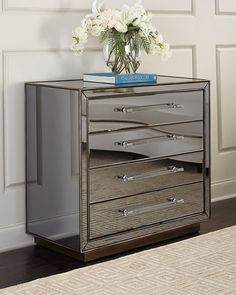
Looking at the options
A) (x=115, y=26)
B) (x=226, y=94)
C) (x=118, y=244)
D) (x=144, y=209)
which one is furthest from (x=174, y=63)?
(x=118, y=244)

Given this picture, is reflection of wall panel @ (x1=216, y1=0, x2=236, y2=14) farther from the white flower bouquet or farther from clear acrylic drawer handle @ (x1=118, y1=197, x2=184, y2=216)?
clear acrylic drawer handle @ (x1=118, y1=197, x2=184, y2=216)

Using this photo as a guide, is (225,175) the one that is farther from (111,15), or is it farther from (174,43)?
(111,15)

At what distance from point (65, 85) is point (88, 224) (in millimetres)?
592

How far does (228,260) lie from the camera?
275 cm

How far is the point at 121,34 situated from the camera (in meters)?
2.96

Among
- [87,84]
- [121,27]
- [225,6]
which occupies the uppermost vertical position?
[225,6]

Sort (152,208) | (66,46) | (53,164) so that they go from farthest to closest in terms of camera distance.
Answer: (66,46), (152,208), (53,164)

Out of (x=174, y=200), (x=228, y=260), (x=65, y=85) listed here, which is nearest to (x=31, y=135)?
(x=65, y=85)

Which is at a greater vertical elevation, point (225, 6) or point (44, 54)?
point (225, 6)

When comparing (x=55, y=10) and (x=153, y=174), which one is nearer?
(x=153, y=174)

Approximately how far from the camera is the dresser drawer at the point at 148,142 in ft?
9.04

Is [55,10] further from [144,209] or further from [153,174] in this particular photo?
[144,209]

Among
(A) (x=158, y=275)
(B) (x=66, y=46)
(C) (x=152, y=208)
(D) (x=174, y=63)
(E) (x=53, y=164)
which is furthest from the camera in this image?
(D) (x=174, y=63)

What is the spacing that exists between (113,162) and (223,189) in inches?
52.4
